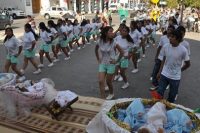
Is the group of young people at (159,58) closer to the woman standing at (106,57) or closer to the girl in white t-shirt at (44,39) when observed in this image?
the woman standing at (106,57)

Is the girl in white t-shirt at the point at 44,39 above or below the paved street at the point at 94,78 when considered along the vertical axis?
above

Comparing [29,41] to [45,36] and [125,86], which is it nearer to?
[45,36]

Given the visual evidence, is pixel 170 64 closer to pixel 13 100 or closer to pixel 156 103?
pixel 156 103

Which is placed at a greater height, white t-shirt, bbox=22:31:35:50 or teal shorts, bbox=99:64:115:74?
white t-shirt, bbox=22:31:35:50

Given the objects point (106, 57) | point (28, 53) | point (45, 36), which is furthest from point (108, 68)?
point (45, 36)

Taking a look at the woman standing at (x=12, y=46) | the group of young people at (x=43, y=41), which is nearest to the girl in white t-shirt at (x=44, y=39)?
the group of young people at (x=43, y=41)

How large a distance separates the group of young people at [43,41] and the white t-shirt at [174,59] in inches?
179

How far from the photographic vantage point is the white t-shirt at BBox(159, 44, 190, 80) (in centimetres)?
618

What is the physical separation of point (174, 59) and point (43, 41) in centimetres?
643

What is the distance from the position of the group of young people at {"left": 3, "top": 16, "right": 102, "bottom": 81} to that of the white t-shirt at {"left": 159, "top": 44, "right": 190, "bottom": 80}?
456 centimetres

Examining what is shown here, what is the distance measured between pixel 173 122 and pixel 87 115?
7.20 feet

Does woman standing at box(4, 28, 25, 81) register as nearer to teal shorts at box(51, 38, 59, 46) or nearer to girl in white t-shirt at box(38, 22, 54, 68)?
girl in white t-shirt at box(38, 22, 54, 68)

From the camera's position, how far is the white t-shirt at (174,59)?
618cm

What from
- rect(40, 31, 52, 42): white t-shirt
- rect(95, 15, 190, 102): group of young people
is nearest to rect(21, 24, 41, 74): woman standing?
rect(40, 31, 52, 42): white t-shirt
